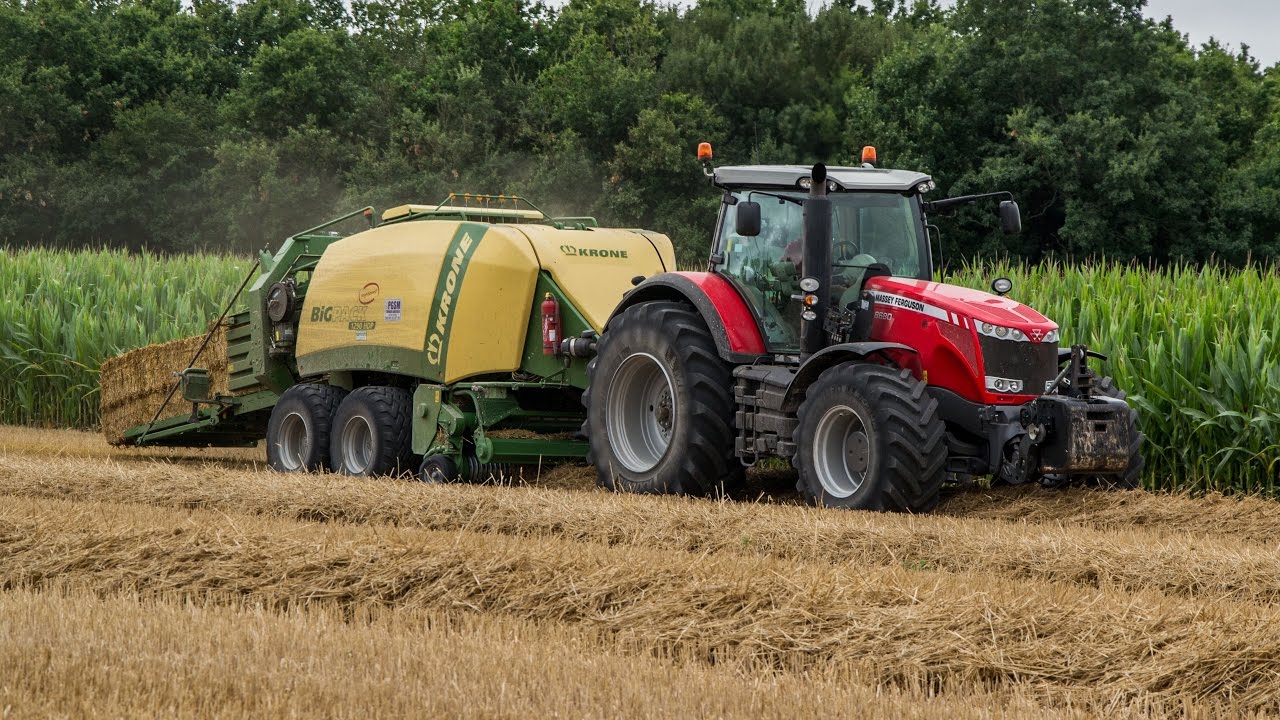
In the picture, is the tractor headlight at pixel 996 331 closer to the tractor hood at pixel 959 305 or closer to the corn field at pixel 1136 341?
the tractor hood at pixel 959 305

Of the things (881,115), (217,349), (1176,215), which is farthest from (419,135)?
(217,349)

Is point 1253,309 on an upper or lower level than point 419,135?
lower

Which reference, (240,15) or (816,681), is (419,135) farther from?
(816,681)

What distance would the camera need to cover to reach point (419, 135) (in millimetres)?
36062

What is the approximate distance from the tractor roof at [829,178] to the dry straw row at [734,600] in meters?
3.13

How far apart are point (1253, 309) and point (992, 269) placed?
3.78m

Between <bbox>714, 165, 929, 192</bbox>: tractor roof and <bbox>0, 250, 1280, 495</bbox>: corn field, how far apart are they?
267 cm

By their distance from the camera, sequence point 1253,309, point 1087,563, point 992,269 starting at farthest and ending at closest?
point 992,269 → point 1253,309 → point 1087,563

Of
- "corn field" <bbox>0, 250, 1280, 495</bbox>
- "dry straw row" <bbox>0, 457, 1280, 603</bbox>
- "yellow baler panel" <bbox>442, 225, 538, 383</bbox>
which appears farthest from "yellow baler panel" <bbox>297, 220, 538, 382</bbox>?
"corn field" <bbox>0, 250, 1280, 495</bbox>

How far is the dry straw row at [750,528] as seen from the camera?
7.03m

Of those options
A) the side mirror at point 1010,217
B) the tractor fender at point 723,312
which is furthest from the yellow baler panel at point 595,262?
the side mirror at point 1010,217

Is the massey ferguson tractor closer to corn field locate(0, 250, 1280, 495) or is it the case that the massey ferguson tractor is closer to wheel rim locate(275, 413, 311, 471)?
wheel rim locate(275, 413, 311, 471)

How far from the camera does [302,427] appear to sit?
13.1m

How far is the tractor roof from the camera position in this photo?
32.4ft
